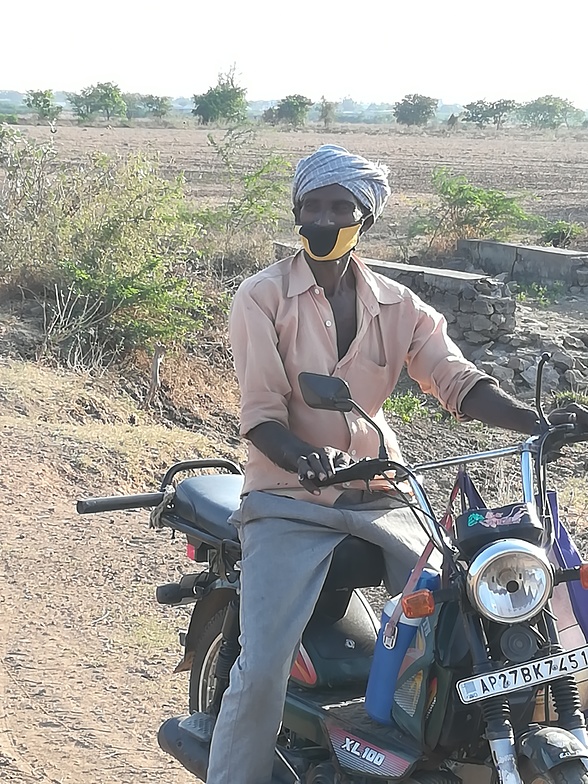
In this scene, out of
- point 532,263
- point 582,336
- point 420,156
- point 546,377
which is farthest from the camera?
point 420,156

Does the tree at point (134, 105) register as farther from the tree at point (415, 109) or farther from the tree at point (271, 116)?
the tree at point (415, 109)

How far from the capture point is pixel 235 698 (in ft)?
10.4

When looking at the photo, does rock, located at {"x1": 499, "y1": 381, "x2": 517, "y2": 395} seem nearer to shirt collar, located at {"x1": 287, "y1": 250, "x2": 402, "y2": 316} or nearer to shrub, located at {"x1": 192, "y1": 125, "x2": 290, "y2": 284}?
shrub, located at {"x1": 192, "y1": 125, "x2": 290, "y2": 284}

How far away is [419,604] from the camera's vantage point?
267cm

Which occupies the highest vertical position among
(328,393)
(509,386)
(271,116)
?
(271,116)

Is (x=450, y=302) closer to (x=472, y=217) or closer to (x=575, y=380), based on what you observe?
(x=575, y=380)

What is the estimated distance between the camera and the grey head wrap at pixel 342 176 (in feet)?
11.2

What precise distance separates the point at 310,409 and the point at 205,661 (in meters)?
1.10

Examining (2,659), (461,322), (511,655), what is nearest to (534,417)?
(511,655)

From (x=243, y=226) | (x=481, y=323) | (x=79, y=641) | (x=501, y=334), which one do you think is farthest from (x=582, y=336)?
(x=79, y=641)

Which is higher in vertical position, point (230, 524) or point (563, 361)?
point (230, 524)

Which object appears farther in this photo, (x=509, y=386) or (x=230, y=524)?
(x=509, y=386)

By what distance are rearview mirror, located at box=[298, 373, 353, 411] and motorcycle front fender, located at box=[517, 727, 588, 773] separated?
0.86 metres

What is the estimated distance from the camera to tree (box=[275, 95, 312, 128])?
243 feet
